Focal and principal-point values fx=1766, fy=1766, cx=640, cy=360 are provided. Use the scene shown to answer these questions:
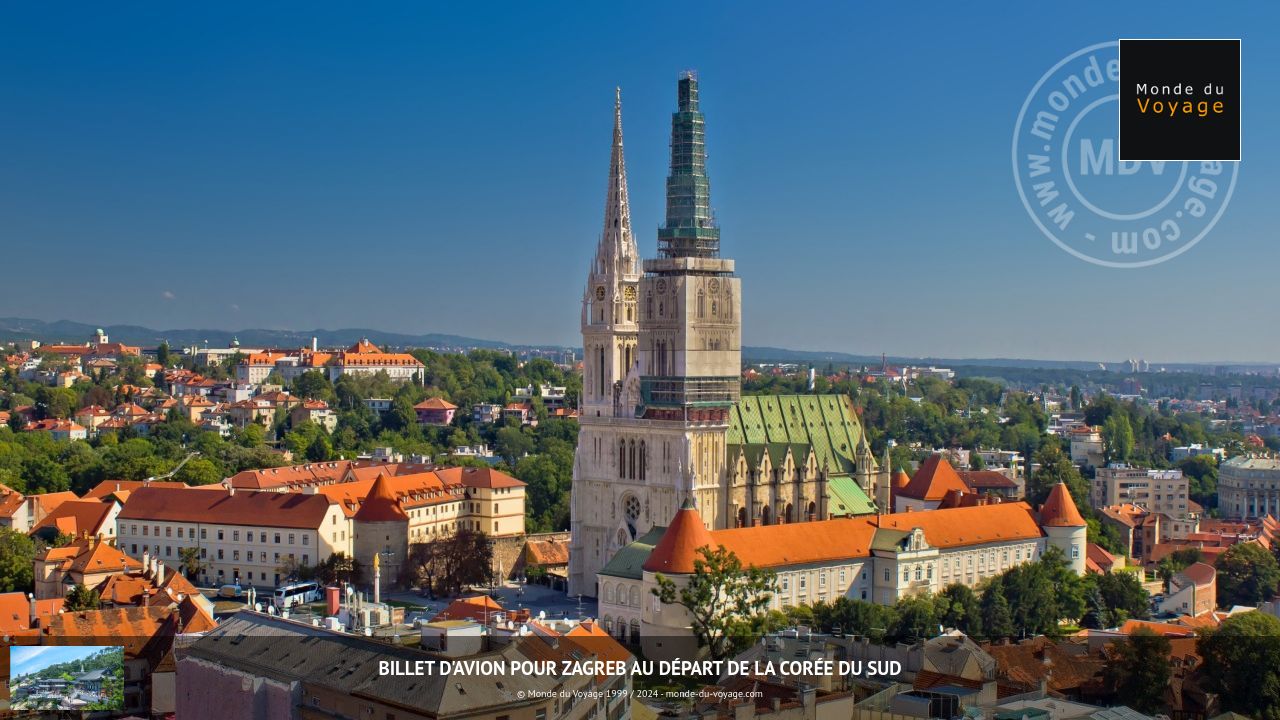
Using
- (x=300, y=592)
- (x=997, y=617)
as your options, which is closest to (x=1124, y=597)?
(x=997, y=617)

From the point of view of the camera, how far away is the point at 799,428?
91188 mm

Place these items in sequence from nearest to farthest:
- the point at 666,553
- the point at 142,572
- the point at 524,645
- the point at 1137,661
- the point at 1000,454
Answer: the point at 524,645 → the point at 1137,661 → the point at 666,553 → the point at 142,572 → the point at 1000,454

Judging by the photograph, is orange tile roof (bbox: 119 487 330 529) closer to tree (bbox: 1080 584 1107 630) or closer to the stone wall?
the stone wall

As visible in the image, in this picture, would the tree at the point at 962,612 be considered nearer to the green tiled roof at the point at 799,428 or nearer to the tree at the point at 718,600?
the tree at the point at 718,600

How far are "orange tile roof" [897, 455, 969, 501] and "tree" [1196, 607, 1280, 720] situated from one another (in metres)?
38.9

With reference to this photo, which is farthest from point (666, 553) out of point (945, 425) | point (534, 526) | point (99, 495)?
point (945, 425)

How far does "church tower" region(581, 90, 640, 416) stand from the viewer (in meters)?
86.4

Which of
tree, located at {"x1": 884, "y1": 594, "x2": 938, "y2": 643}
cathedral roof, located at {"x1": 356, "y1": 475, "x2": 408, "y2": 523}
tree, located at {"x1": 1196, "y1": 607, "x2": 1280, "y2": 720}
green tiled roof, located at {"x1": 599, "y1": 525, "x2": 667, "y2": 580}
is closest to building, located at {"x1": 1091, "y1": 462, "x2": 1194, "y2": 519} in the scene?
tree, located at {"x1": 884, "y1": 594, "x2": 938, "y2": 643}

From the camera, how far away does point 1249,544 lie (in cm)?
9206

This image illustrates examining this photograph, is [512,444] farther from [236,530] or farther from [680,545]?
[680,545]

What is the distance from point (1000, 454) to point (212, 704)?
125592 mm

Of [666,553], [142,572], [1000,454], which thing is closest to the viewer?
[666,553]

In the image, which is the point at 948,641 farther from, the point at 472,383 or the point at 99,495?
the point at 472,383

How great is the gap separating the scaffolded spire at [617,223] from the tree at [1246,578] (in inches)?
1316
